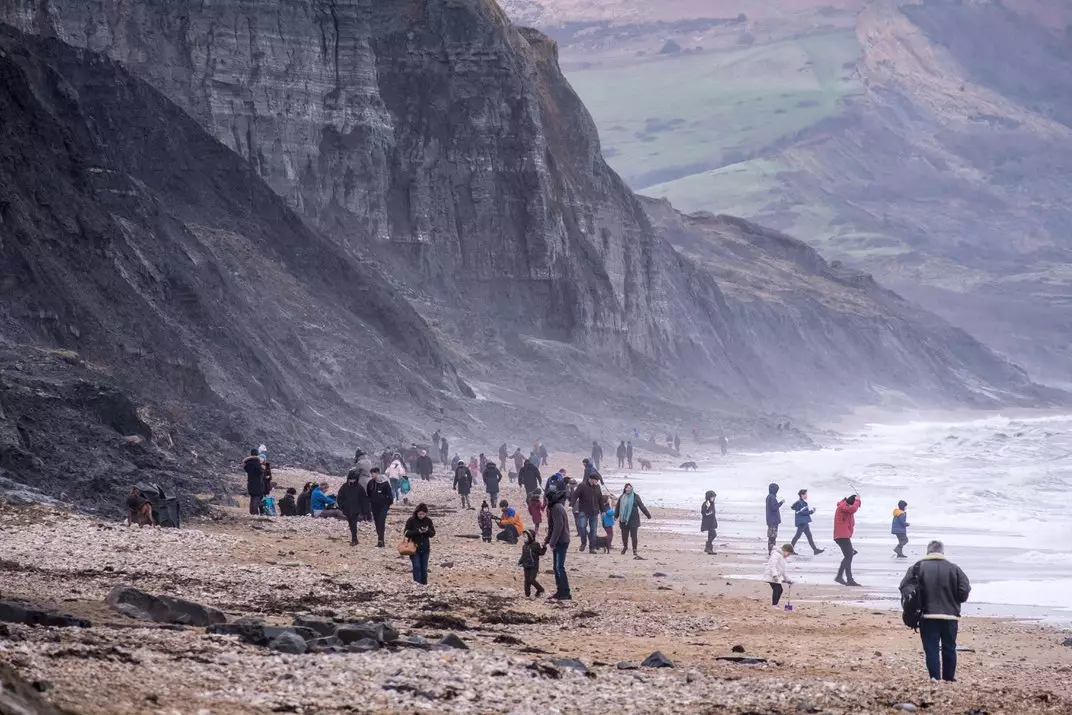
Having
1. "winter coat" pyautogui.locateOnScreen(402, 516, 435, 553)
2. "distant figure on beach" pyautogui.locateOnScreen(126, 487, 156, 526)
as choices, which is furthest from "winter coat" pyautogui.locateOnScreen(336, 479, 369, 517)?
"winter coat" pyautogui.locateOnScreen(402, 516, 435, 553)

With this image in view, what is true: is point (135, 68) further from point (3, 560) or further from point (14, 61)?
point (3, 560)

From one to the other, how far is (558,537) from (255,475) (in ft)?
30.9

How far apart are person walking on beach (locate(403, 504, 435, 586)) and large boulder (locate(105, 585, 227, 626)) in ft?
17.7

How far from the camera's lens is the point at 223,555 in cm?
2016

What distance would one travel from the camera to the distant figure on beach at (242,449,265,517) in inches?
1081

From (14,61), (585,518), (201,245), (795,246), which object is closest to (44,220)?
(14,61)

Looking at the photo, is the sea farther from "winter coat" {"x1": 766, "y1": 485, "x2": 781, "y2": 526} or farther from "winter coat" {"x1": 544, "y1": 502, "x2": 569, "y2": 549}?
"winter coat" {"x1": 544, "y1": 502, "x2": 569, "y2": 549}

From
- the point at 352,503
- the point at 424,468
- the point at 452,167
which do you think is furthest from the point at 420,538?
the point at 452,167

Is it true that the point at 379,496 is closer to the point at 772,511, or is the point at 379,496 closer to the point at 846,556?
the point at 846,556

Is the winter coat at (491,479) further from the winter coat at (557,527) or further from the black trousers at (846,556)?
the winter coat at (557,527)

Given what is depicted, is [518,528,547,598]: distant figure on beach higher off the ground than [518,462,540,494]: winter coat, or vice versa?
[518,462,540,494]: winter coat

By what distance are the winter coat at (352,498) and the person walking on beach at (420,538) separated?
468 cm

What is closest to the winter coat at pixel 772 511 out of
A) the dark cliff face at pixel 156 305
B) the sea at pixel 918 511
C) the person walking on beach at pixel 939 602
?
the sea at pixel 918 511

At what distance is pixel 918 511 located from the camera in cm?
4238
